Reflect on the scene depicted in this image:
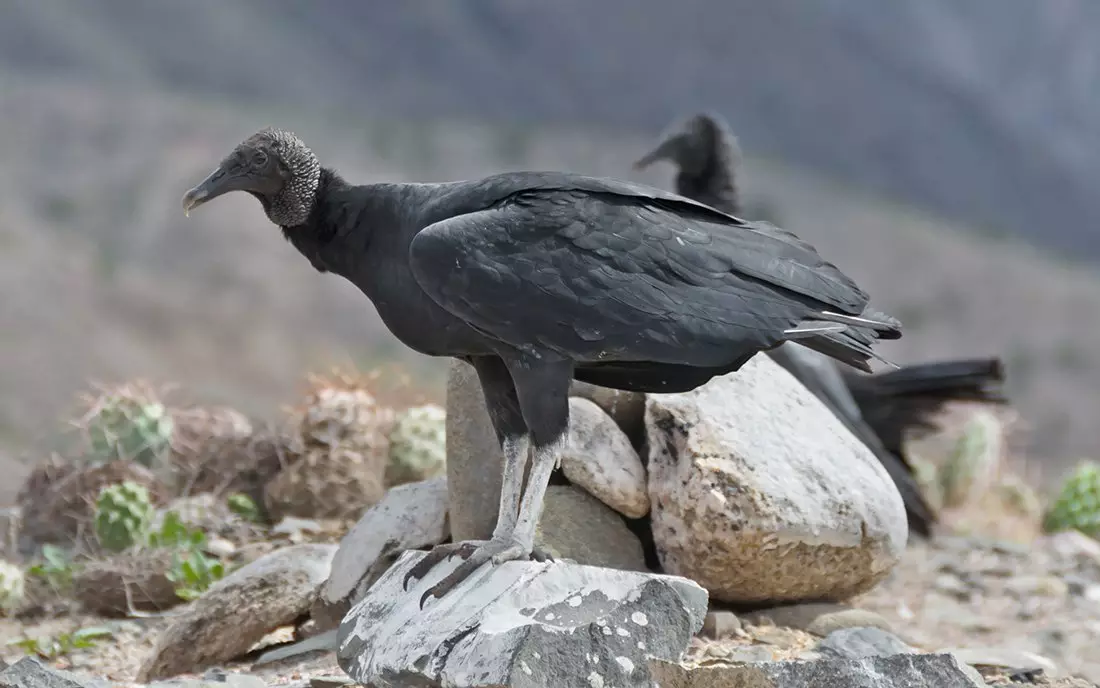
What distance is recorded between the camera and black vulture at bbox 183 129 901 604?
330 cm

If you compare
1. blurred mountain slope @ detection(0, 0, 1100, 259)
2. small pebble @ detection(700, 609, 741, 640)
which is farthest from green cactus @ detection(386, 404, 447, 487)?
blurred mountain slope @ detection(0, 0, 1100, 259)

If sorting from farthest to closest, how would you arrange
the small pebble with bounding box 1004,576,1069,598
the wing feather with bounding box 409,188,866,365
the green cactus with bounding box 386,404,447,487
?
1. the green cactus with bounding box 386,404,447,487
2. the small pebble with bounding box 1004,576,1069,598
3. the wing feather with bounding box 409,188,866,365

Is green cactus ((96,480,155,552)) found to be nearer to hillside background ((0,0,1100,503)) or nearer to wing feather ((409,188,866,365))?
wing feather ((409,188,866,365))

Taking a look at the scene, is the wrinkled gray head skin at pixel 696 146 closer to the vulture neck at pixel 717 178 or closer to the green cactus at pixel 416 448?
the vulture neck at pixel 717 178

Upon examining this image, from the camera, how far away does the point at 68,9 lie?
744 inches

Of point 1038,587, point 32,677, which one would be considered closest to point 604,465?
point 32,677

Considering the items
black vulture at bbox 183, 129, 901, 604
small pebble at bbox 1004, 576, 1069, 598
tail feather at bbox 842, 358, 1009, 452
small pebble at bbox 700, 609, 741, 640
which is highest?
tail feather at bbox 842, 358, 1009, 452

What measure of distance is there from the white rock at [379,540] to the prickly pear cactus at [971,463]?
507cm

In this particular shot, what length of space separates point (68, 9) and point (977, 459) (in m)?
16.0

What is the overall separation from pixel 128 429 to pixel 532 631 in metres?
3.95

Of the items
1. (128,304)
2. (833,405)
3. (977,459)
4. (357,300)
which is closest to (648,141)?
(357,300)

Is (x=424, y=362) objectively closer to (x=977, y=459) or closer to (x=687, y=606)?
(x=977, y=459)

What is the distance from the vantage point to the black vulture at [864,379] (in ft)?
19.9

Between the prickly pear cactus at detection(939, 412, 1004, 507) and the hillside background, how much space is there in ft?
20.3
